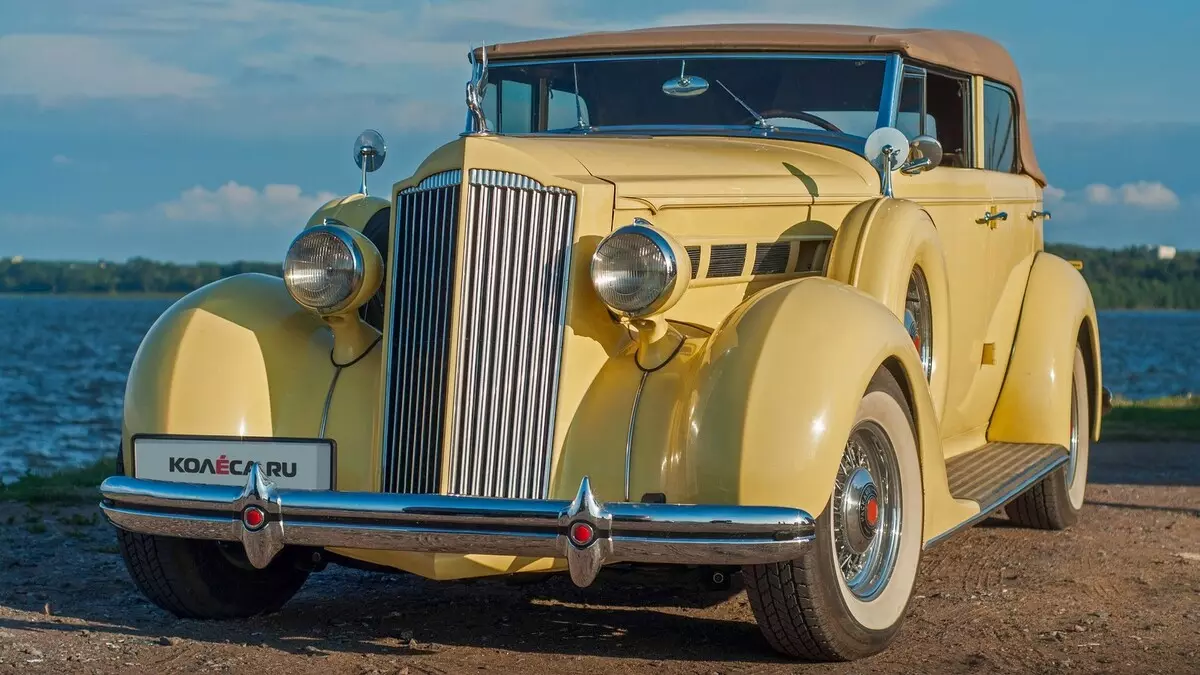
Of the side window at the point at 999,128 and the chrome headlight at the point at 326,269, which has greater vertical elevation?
the side window at the point at 999,128

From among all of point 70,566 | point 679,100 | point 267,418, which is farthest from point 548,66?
point 70,566

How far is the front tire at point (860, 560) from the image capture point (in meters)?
4.14

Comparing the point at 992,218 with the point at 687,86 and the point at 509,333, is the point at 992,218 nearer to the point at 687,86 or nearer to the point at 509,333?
the point at 687,86

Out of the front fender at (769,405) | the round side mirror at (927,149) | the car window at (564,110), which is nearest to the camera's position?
the front fender at (769,405)

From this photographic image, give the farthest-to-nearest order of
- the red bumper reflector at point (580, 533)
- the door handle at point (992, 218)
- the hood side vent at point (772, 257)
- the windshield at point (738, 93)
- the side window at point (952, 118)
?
1. the door handle at point (992, 218)
2. the side window at point (952, 118)
3. the windshield at point (738, 93)
4. the hood side vent at point (772, 257)
5. the red bumper reflector at point (580, 533)

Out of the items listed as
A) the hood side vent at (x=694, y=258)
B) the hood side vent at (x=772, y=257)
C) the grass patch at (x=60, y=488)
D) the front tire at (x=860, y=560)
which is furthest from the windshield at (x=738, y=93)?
the grass patch at (x=60, y=488)

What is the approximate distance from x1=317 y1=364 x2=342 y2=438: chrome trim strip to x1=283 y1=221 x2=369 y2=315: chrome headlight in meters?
0.20

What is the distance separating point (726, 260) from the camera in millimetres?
4793

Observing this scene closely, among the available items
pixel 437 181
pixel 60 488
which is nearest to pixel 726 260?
pixel 437 181

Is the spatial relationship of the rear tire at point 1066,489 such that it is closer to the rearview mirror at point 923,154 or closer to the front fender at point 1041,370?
the front fender at point 1041,370

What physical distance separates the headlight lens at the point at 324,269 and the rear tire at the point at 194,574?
882 mm

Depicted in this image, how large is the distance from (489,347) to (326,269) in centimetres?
67

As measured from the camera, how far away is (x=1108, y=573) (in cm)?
599

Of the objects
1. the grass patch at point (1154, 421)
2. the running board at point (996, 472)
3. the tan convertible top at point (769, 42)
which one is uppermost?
the tan convertible top at point (769, 42)
